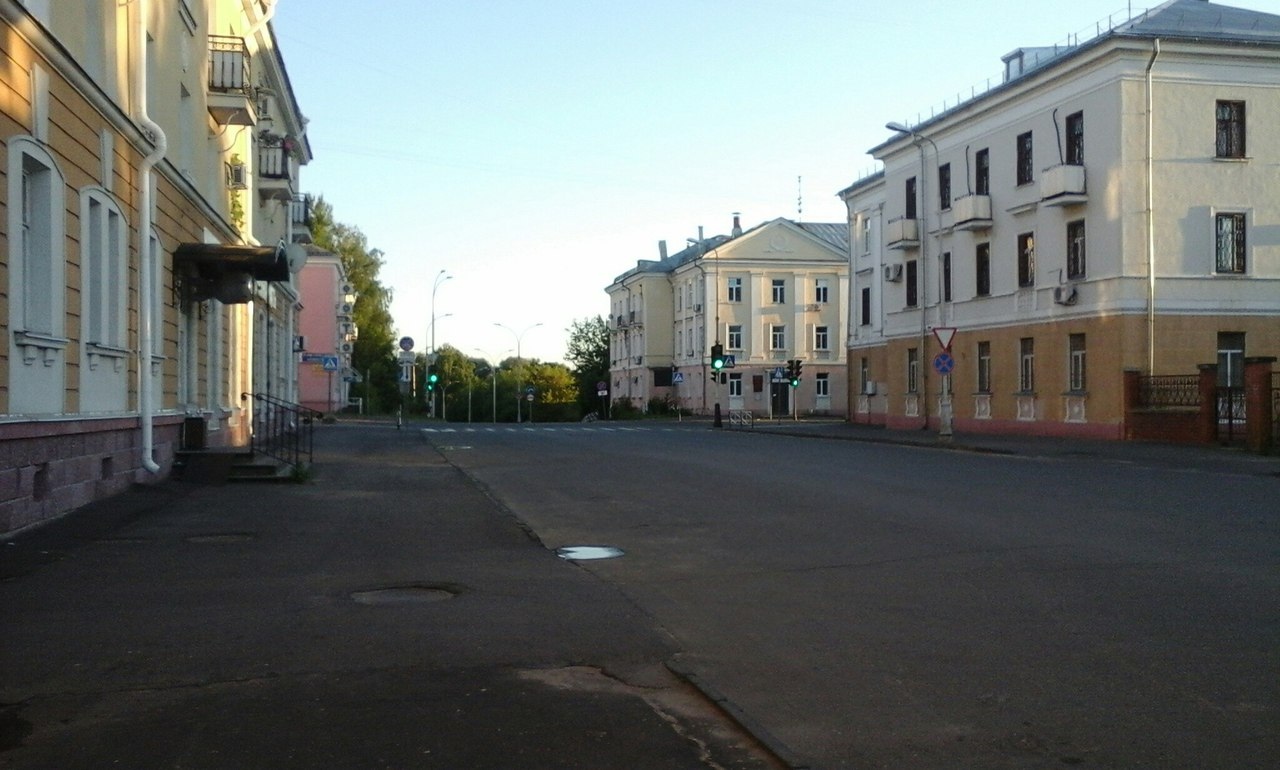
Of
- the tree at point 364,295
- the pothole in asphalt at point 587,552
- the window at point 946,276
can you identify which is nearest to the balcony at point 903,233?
the window at point 946,276

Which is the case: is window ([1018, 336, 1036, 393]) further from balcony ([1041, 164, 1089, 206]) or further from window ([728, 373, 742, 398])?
window ([728, 373, 742, 398])

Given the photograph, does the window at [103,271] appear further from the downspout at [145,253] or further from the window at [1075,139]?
the window at [1075,139]

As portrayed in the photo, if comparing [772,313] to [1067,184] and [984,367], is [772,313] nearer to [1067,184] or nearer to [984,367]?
[984,367]

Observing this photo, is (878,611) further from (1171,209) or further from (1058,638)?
(1171,209)

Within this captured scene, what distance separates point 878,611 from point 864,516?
5815 mm

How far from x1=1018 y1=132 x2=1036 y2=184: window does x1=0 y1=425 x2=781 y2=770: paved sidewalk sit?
29855mm

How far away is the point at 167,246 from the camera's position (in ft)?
61.5

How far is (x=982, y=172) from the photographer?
4106 cm

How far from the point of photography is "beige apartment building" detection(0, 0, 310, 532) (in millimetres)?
11766

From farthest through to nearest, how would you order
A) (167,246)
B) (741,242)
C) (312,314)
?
(741,242) → (312,314) → (167,246)

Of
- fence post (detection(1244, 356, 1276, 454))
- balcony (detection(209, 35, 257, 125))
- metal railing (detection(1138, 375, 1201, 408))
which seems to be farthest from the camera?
metal railing (detection(1138, 375, 1201, 408))

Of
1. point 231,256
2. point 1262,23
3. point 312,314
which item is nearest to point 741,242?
point 312,314

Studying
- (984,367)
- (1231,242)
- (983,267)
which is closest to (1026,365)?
(984,367)

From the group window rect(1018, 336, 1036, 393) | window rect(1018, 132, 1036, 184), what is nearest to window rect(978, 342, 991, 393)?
window rect(1018, 336, 1036, 393)
